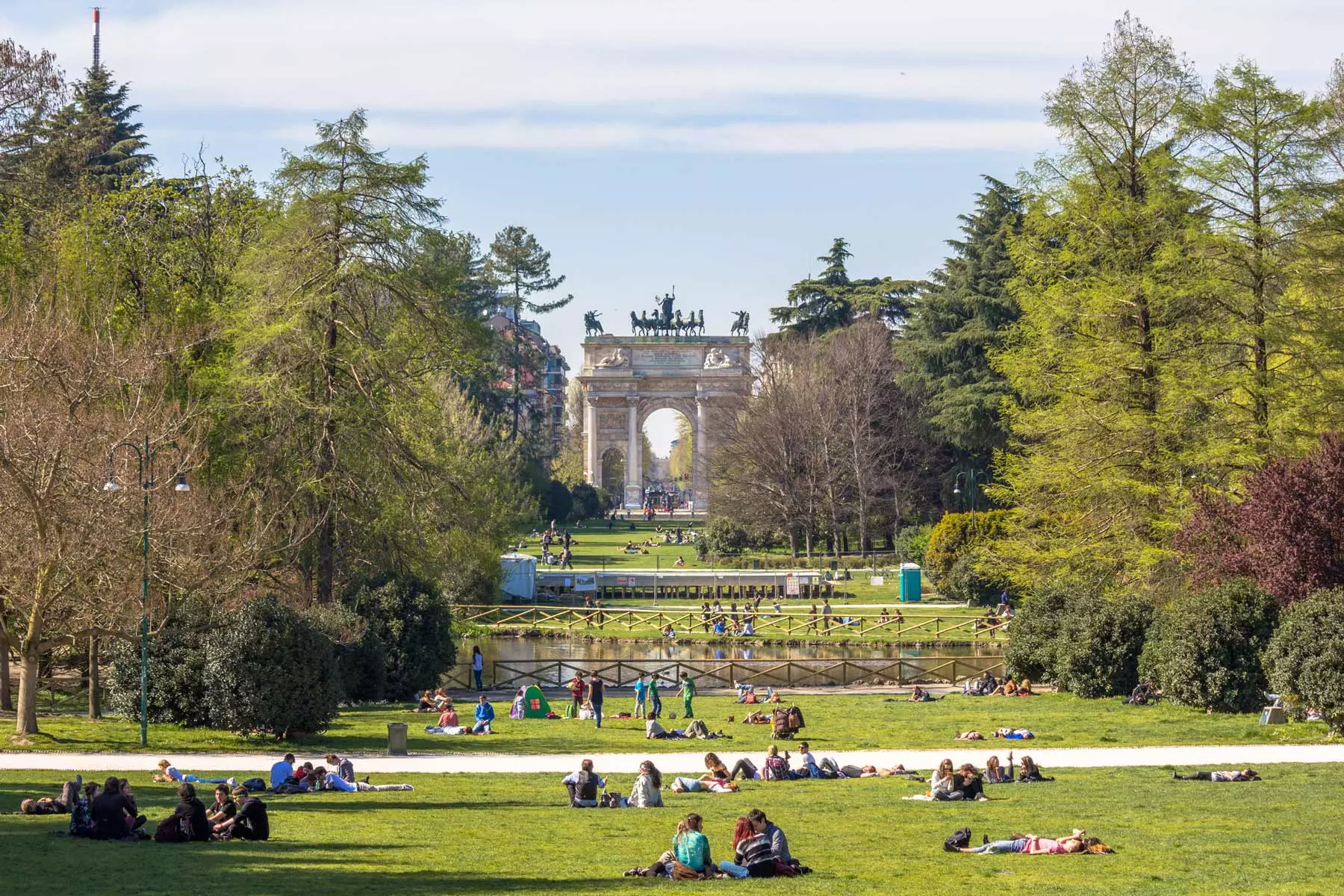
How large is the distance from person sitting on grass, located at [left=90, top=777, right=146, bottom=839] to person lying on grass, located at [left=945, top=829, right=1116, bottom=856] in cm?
905

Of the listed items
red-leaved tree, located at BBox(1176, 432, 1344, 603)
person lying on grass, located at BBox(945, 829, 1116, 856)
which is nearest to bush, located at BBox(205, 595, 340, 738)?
person lying on grass, located at BBox(945, 829, 1116, 856)

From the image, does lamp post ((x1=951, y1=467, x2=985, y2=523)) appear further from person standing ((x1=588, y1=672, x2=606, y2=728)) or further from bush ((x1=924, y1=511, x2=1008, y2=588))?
person standing ((x1=588, y1=672, x2=606, y2=728))

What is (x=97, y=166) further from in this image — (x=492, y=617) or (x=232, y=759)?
(x=232, y=759)

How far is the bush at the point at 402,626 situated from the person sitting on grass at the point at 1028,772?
17.2 metres

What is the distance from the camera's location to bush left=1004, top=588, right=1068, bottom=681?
38.0 metres

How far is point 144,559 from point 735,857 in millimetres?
13723

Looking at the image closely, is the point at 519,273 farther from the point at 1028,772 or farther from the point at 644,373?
the point at 1028,772

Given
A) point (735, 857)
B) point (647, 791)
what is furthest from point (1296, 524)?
point (735, 857)

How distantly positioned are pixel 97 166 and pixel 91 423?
33.2m

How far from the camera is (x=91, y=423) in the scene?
28969 mm

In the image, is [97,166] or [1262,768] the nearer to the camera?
[1262,768]

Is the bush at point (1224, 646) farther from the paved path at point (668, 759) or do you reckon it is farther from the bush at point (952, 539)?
the bush at point (952, 539)

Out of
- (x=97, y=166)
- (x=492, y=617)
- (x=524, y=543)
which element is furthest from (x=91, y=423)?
(x=524, y=543)

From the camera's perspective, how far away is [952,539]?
6175 centimetres
